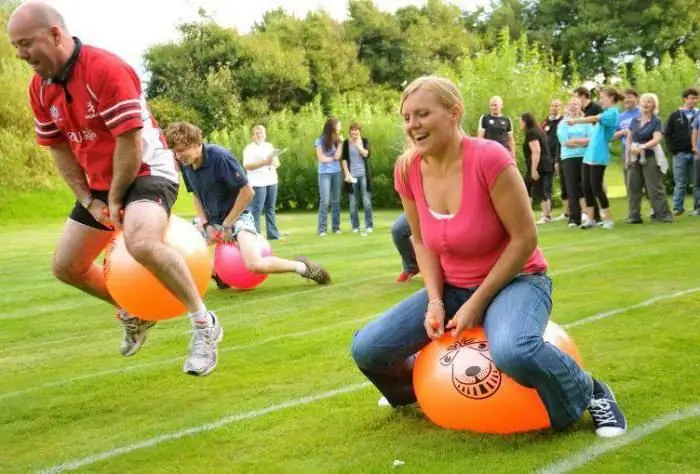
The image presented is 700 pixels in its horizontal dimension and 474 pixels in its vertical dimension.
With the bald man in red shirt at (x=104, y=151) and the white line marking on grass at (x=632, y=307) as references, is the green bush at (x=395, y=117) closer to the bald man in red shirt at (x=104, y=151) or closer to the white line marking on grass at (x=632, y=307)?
the white line marking on grass at (x=632, y=307)

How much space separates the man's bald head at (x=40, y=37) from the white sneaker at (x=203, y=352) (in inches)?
69.0

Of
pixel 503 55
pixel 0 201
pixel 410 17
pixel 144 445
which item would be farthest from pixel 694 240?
pixel 410 17

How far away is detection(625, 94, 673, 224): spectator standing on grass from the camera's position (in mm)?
13859

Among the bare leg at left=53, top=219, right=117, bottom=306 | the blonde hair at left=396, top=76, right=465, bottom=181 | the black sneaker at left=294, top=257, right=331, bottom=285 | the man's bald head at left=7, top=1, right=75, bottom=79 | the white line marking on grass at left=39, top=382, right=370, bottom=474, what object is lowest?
the black sneaker at left=294, top=257, right=331, bottom=285

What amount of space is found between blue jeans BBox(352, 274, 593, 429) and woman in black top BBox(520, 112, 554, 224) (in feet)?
38.8

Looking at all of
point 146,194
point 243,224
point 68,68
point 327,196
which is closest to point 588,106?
point 327,196

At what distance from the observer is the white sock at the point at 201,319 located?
5.10 metres

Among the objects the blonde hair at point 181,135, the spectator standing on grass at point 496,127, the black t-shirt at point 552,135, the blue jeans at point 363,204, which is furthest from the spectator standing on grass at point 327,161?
the blonde hair at point 181,135

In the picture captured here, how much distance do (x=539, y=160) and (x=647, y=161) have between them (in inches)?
92.9

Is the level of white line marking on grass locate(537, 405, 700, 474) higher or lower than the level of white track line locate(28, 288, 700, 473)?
higher

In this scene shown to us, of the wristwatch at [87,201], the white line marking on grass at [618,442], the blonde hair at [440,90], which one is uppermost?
the blonde hair at [440,90]

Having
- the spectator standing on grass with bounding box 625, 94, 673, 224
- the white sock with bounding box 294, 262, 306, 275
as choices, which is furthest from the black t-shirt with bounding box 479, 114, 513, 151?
the white sock with bounding box 294, 262, 306, 275

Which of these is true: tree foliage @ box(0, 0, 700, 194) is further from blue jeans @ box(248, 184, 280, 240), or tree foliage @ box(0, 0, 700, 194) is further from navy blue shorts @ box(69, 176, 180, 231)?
navy blue shorts @ box(69, 176, 180, 231)

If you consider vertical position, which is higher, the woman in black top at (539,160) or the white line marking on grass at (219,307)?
the woman in black top at (539,160)
